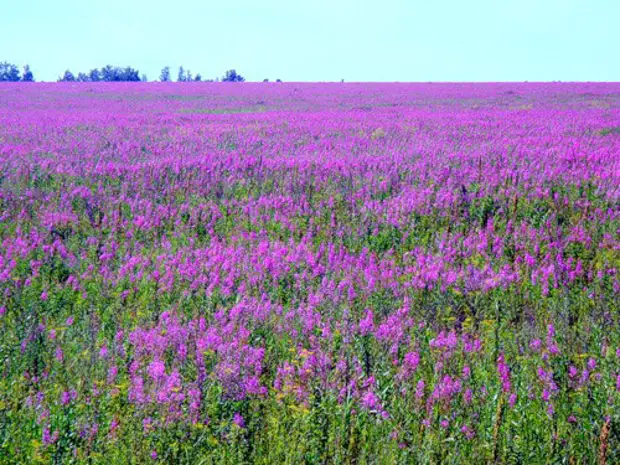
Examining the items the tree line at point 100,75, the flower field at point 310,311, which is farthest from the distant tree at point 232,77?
the flower field at point 310,311

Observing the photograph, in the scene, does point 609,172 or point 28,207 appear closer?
point 28,207

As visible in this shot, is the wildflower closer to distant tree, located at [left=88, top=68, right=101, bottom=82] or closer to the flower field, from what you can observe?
the flower field

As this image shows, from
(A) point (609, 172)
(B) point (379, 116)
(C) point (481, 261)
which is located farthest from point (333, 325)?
(B) point (379, 116)

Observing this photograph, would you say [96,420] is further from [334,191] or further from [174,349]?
[334,191]

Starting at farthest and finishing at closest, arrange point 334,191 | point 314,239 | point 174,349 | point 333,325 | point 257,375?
point 334,191 → point 314,239 → point 333,325 → point 174,349 → point 257,375

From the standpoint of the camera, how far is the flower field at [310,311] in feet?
9.91

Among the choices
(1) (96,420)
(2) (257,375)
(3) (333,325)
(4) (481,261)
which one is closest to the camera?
(1) (96,420)

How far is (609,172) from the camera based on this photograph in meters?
8.98

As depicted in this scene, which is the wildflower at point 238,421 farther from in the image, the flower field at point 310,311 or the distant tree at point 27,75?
the distant tree at point 27,75

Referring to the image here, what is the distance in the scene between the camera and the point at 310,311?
14.7 feet

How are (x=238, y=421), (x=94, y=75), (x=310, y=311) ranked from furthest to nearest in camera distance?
(x=94, y=75)
(x=310, y=311)
(x=238, y=421)

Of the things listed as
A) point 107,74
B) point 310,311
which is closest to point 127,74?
→ point 107,74

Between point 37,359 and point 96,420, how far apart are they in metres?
0.83

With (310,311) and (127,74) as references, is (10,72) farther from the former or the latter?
(310,311)
